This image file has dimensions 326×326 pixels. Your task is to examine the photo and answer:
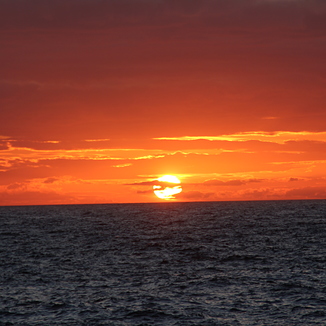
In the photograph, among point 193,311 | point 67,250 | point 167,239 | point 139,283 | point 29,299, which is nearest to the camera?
point 193,311

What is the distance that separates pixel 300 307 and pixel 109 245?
40.1m

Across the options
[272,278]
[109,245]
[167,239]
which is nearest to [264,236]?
[167,239]

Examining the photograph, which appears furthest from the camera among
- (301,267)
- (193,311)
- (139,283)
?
(301,267)

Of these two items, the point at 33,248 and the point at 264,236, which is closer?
the point at 33,248

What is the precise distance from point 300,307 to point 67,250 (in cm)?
3795

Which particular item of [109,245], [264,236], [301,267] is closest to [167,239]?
[109,245]

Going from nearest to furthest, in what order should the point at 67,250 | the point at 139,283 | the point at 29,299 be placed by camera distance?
the point at 29,299
the point at 139,283
the point at 67,250

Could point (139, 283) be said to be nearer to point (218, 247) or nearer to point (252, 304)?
point (252, 304)

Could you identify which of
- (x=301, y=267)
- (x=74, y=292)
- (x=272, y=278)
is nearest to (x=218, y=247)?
(x=301, y=267)

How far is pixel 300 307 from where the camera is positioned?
31547mm

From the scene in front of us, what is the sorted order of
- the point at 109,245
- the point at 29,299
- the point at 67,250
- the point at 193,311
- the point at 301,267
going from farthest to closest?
1. the point at 109,245
2. the point at 67,250
3. the point at 301,267
4. the point at 29,299
5. the point at 193,311

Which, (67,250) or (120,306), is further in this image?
(67,250)

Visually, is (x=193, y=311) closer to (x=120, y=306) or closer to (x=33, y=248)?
(x=120, y=306)

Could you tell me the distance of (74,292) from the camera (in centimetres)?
3641
